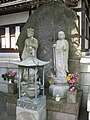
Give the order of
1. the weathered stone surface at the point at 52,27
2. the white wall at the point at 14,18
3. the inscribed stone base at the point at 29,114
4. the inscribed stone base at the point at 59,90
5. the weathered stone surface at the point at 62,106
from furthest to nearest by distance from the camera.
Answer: the white wall at the point at 14,18, the weathered stone surface at the point at 52,27, the inscribed stone base at the point at 59,90, the weathered stone surface at the point at 62,106, the inscribed stone base at the point at 29,114

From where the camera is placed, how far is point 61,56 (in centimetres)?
509

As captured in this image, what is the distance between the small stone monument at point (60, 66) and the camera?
496 centimetres

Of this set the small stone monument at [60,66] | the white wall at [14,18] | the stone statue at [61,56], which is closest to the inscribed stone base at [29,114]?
the small stone monument at [60,66]

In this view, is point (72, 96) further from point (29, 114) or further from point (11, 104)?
point (11, 104)

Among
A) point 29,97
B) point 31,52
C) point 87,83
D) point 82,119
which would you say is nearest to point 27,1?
point 31,52

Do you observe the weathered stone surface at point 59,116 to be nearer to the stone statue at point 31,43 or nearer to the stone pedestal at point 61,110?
the stone pedestal at point 61,110

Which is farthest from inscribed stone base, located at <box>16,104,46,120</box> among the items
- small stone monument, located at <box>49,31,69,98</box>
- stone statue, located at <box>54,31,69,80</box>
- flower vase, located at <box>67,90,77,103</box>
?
stone statue, located at <box>54,31,69,80</box>

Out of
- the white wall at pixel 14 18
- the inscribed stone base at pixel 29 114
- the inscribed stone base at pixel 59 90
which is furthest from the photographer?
the white wall at pixel 14 18

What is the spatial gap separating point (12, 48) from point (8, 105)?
6.14 meters

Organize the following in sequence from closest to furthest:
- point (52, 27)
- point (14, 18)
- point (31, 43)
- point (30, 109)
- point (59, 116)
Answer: point (30, 109), point (59, 116), point (31, 43), point (52, 27), point (14, 18)

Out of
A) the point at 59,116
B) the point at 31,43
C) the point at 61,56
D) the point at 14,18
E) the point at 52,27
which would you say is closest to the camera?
the point at 59,116

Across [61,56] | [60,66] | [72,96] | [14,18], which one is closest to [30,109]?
[72,96]

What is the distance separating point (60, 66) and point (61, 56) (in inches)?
12.7

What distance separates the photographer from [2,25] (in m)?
11.0
